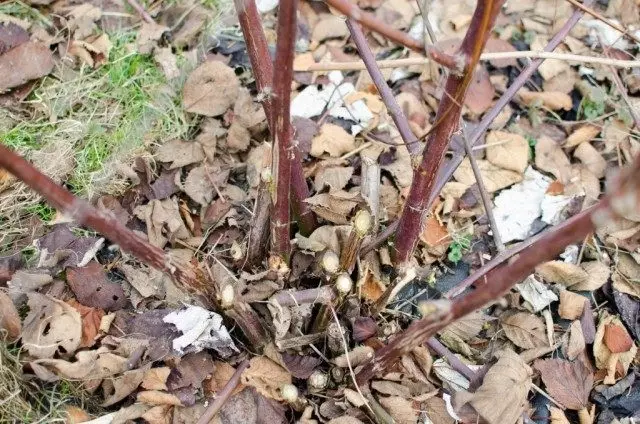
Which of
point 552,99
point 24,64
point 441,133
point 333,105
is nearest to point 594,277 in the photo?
point 552,99

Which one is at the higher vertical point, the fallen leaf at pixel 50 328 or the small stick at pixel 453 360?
the fallen leaf at pixel 50 328

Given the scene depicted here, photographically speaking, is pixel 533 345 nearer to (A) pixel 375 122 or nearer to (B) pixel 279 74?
(A) pixel 375 122

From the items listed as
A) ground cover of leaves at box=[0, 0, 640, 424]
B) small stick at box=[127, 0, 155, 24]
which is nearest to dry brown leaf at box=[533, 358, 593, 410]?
ground cover of leaves at box=[0, 0, 640, 424]

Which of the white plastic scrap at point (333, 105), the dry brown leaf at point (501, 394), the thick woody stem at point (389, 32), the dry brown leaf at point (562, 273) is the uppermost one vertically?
the thick woody stem at point (389, 32)

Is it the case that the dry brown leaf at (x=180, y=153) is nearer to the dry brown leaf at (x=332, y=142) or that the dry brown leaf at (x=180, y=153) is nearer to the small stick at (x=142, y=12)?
the dry brown leaf at (x=332, y=142)

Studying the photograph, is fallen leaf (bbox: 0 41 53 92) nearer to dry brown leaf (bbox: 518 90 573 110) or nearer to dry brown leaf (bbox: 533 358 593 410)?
dry brown leaf (bbox: 518 90 573 110)

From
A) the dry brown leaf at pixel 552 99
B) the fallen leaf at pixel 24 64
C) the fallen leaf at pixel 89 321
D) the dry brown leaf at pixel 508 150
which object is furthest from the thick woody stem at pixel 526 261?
the fallen leaf at pixel 24 64
